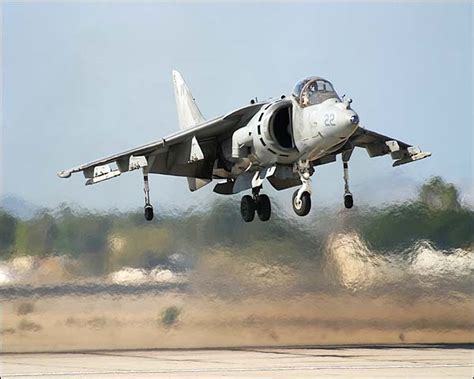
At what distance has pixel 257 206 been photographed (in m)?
36.3

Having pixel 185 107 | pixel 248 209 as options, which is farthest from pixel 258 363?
pixel 185 107

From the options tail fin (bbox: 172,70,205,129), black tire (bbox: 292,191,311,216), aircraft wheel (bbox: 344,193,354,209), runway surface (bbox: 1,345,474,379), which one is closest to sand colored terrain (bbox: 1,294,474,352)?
runway surface (bbox: 1,345,474,379)

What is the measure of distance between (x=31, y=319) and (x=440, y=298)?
7723 mm

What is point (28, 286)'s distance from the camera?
37125 millimetres

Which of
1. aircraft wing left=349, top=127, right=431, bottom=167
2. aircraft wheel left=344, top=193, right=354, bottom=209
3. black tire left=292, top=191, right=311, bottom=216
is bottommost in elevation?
black tire left=292, top=191, right=311, bottom=216

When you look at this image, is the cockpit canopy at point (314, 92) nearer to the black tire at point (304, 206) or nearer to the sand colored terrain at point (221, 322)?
the black tire at point (304, 206)

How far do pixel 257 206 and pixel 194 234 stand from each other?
6.29ft

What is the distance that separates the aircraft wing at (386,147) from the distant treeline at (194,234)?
54.7 inches

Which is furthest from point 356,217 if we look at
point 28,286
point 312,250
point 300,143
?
point 28,286

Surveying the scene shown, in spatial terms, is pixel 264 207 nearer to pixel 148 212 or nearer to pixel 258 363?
pixel 148 212

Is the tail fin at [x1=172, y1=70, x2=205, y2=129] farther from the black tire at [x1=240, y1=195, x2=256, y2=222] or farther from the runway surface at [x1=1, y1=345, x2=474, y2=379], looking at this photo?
the runway surface at [x1=1, y1=345, x2=474, y2=379]

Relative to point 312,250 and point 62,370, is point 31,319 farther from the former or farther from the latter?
point 312,250

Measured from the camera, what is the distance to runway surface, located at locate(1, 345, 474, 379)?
35094 mm

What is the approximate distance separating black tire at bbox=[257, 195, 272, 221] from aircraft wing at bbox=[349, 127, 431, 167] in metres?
1.95
